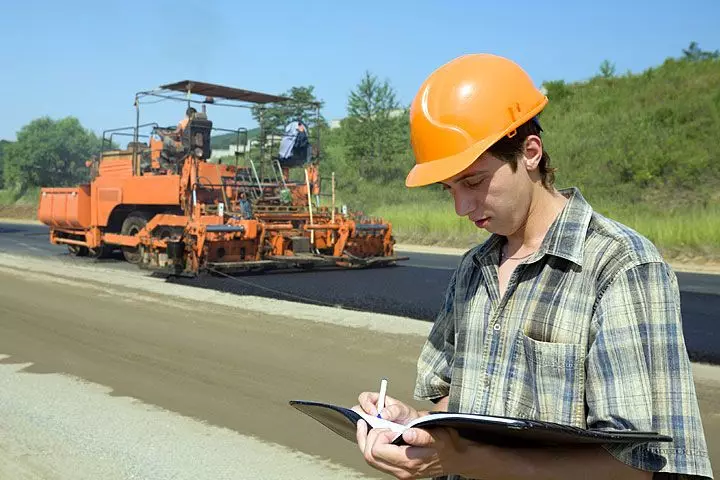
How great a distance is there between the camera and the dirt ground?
4.67 metres

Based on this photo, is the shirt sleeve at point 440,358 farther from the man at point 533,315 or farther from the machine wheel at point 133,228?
the machine wheel at point 133,228

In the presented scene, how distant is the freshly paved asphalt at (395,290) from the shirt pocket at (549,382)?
17.0ft

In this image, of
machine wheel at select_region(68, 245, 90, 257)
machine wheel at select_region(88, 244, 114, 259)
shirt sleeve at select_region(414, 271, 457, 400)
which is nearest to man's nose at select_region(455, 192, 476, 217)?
shirt sleeve at select_region(414, 271, 457, 400)

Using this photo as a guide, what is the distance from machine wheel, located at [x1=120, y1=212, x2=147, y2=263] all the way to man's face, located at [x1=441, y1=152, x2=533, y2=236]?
13.1 m

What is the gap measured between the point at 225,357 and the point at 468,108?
5077 millimetres

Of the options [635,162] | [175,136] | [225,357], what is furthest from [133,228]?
[635,162]

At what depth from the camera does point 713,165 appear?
21438mm

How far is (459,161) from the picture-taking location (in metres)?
1.52

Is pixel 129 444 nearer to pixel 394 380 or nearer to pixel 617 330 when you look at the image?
pixel 394 380

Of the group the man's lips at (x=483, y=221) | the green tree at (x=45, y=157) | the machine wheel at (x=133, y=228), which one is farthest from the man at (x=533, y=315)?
the green tree at (x=45, y=157)

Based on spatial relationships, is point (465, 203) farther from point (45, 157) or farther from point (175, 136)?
point (45, 157)

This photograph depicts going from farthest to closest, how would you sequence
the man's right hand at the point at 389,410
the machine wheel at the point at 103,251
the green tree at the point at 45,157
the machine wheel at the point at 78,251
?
the green tree at the point at 45,157 < the machine wheel at the point at 78,251 < the machine wheel at the point at 103,251 < the man's right hand at the point at 389,410

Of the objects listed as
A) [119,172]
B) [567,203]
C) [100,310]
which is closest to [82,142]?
[119,172]

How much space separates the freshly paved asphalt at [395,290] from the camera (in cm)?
742
